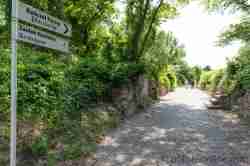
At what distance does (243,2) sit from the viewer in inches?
324

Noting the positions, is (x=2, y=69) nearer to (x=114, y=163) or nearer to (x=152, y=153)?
(x=114, y=163)

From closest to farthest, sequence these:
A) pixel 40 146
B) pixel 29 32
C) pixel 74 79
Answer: pixel 29 32, pixel 40 146, pixel 74 79

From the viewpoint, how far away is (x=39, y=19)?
2451mm

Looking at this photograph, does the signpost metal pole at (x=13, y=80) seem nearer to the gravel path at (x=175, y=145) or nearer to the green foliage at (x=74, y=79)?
the green foliage at (x=74, y=79)

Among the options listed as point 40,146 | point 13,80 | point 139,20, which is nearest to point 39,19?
point 13,80

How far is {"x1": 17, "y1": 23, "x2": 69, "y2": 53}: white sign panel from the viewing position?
2254mm

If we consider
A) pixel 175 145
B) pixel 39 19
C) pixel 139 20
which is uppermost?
pixel 139 20

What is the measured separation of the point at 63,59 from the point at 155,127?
11.0 feet

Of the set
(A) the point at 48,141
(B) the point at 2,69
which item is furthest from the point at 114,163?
(B) the point at 2,69

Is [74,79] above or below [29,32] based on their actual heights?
below

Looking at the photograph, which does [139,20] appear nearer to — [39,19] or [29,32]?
[39,19]

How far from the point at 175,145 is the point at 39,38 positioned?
11.4 feet

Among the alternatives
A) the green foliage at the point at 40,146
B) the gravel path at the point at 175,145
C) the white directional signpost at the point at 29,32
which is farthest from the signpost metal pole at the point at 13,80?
the gravel path at the point at 175,145

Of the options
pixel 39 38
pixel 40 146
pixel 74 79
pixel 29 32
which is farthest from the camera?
pixel 74 79
